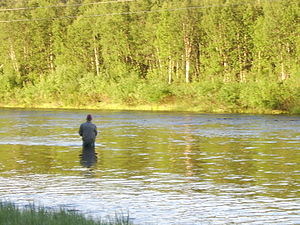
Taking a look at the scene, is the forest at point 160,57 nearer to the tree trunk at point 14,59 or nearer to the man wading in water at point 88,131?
the tree trunk at point 14,59

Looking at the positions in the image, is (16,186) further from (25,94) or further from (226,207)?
(25,94)

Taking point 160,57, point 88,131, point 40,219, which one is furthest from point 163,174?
point 160,57

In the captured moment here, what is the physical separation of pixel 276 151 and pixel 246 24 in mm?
57935

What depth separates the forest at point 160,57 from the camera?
77.8 m

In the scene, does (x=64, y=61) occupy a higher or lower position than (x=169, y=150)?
higher

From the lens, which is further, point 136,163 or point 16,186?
point 136,163

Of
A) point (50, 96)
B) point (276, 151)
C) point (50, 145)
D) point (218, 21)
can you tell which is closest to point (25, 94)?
point (50, 96)

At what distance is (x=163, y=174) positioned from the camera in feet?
A: 83.2

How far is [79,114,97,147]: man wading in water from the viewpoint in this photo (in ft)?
104

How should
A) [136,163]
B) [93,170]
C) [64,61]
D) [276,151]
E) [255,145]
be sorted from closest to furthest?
[93,170]
[136,163]
[276,151]
[255,145]
[64,61]

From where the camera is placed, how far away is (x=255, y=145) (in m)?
36.8

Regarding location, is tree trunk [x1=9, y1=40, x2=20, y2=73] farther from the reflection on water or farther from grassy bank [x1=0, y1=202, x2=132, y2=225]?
grassy bank [x1=0, y1=202, x2=132, y2=225]

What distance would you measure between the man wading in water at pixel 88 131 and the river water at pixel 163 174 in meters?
0.65

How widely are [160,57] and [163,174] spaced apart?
6977cm
